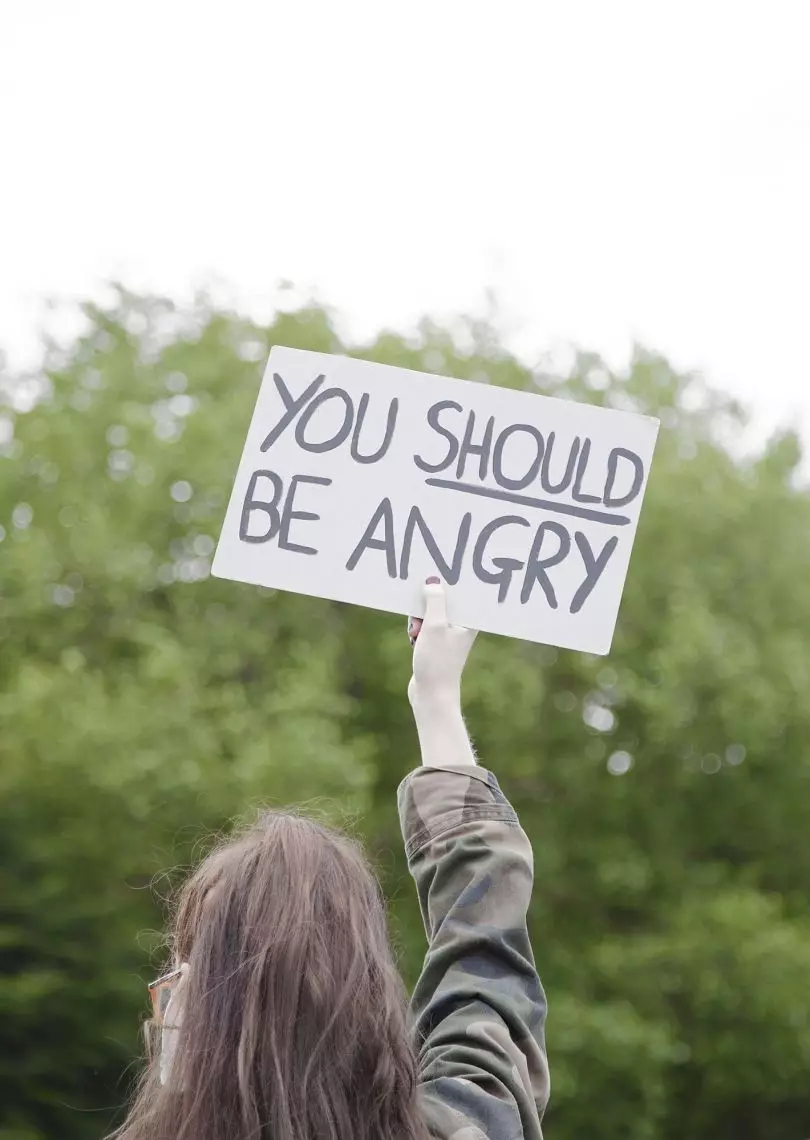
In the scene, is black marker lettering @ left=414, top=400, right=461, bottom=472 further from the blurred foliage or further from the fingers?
the blurred foliage

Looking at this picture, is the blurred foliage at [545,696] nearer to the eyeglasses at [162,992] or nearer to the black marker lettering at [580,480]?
the black marker lettering at [580,480]

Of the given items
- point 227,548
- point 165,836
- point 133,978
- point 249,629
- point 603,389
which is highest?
point 603,389

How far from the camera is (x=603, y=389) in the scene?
14891mm

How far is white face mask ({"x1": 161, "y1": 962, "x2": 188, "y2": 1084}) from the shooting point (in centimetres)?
112

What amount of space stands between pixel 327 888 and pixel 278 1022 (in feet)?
0.39

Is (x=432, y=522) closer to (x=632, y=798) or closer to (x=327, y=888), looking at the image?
(x=327, y=888)

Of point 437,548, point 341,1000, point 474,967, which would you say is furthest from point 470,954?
point 437,548

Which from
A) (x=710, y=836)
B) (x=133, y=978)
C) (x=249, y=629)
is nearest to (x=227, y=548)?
(x=133, y=978)

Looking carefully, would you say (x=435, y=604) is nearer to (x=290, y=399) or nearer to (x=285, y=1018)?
(x=290, y=399)

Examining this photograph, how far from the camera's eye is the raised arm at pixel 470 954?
3.81 feet

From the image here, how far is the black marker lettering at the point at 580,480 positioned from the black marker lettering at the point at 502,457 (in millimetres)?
52

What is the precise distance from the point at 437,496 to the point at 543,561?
16cm

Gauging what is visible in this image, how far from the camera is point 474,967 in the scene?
124 centimetres

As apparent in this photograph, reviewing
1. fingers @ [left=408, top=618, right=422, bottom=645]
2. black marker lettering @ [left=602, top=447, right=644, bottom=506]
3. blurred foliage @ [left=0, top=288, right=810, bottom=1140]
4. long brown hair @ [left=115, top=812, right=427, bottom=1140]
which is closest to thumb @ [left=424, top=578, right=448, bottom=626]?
fingers @ [left=408, top=618, right=422, bottom=645]
